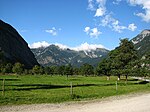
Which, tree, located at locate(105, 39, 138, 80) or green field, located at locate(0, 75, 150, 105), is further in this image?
tree, located at locate(105, 39, 138, 80)

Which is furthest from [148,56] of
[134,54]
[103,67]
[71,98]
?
[71,98]

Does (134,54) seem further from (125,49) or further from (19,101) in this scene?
(19,101)

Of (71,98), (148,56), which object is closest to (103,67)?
(148,56)

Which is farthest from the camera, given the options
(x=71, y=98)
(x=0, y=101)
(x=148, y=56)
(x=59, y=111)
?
(x=148, y=56)

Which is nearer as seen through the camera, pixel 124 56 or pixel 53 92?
pixel 53 92

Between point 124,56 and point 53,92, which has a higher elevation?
point 124,56

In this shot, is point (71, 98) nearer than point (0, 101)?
No

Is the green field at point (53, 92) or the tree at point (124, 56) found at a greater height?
the tree at point (124, 56)

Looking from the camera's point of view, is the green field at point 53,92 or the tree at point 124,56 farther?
the tree at point 124,56

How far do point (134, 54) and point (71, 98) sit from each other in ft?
177

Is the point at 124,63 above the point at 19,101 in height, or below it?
above

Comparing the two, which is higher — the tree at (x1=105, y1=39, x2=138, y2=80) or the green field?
the tree at (x1=105, y1=39, x2=138, y2=80)

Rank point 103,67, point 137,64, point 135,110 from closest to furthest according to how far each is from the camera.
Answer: point 135,110 → point 137,64 → point 103,67

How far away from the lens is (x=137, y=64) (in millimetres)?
79938
